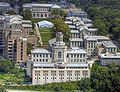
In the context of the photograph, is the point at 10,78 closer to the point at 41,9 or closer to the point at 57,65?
the point at 57,65

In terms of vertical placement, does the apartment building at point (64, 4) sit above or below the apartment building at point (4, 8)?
below

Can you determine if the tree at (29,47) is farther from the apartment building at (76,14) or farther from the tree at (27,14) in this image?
the apartment building at (76,14)

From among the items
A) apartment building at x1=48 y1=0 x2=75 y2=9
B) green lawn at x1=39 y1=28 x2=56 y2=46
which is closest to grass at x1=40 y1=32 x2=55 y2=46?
green lawn at x1=39 y1=28 x2=56 y2=46

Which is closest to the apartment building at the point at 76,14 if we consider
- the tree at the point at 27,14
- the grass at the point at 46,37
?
the tree at the point at 27,14

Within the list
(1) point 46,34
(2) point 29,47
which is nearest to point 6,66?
(2) point 29,47

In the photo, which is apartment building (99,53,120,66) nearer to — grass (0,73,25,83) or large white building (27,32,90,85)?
large white building (27,32,90,85)

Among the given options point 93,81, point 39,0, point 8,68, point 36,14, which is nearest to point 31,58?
point 8,68
